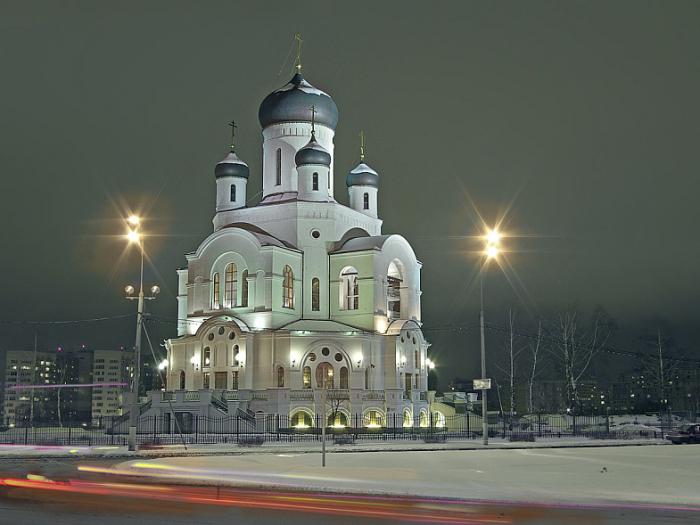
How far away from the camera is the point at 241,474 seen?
1886 cm

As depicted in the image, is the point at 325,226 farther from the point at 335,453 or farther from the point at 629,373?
the point at 629,373

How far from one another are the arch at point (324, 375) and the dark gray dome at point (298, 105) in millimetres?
16609

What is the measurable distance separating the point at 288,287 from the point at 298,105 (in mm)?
12534

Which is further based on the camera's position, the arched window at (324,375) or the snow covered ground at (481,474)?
the arched window at (324,375)

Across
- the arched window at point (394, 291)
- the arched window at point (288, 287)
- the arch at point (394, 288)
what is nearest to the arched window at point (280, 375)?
the arched window at point (288, 287)

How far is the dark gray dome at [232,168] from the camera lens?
58156 mm

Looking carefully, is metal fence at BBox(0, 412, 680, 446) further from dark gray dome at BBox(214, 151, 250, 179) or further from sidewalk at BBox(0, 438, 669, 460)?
dark gray dome at BBox(214, 151, 250, 179)

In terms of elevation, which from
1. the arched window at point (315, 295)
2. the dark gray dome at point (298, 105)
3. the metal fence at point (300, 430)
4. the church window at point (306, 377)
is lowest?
the metal fence at point (300, 430)

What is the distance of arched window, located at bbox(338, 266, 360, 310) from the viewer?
172 ft

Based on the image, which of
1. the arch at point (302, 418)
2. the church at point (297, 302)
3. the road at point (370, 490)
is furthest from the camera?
the church at point (297, 302)

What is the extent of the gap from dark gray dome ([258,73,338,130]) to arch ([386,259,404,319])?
10.3 meters

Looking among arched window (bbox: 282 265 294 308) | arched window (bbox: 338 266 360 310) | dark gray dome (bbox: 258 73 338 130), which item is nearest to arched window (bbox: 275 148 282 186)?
dark gray dome (bbox: 258 73 338 130)

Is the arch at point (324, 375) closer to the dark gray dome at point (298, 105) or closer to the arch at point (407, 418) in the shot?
the arch at point (407, 418)

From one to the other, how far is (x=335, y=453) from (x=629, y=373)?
75.3m
